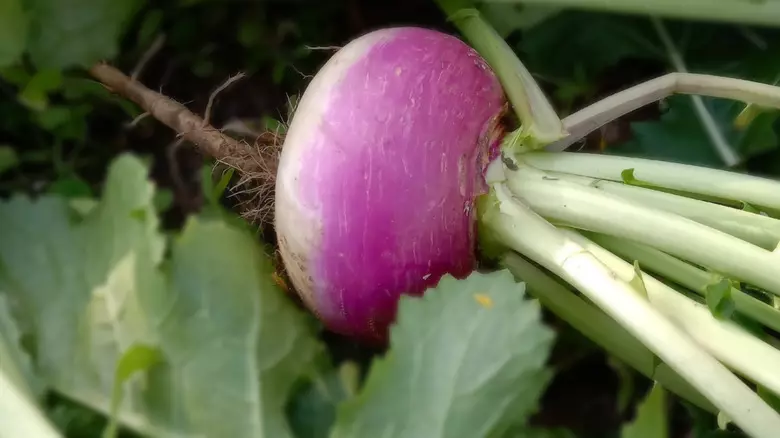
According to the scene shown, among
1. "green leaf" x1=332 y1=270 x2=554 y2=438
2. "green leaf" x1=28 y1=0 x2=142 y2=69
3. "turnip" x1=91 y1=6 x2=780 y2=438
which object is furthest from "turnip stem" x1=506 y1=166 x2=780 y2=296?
"green leaf" x1=28 y1=0 x2=142 y2=69

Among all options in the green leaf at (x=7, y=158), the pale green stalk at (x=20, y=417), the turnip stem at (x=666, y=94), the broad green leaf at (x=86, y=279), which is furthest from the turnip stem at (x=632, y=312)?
the green leaf at (x=7, y=158)

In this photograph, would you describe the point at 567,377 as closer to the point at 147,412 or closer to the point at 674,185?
the point at 674,185

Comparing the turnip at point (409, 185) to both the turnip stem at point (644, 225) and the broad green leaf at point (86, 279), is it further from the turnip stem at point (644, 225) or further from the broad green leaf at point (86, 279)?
the broad green leaf at point (86, 279)

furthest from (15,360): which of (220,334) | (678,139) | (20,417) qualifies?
(678,139)

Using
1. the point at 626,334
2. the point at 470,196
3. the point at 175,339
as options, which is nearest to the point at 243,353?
the point at 175,339

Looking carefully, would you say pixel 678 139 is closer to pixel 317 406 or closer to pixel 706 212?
pixel 706 212

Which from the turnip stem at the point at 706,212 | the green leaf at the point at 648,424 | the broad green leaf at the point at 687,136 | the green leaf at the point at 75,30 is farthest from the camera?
the broad green leaf at the point at 687,136

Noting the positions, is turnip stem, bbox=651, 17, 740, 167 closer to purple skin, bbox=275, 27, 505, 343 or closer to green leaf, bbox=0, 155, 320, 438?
purple skin, bbox=275, 27, 505, 343
